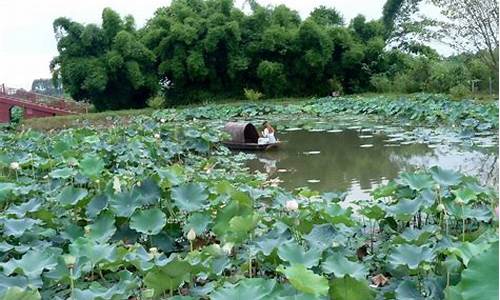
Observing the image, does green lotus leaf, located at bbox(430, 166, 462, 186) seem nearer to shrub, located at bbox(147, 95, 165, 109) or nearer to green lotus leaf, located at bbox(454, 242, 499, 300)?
green lotus leaf, located at bbox(454, 242, 499, 300)

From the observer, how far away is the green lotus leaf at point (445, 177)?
10.3 feet

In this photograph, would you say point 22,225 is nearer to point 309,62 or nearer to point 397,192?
point 397,192

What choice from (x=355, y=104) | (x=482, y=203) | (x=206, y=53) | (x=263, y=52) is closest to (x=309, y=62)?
(x=263, y=52)

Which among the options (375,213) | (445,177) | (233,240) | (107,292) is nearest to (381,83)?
(445,177)

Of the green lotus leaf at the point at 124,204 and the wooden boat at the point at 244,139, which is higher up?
the green lotus leaf at the point at 124,204

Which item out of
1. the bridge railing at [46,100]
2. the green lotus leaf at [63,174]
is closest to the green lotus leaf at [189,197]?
the green lotus leaf at [63,174]

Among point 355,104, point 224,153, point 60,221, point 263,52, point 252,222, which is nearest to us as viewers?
point 252,222

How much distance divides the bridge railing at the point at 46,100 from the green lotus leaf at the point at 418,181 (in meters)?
19.7

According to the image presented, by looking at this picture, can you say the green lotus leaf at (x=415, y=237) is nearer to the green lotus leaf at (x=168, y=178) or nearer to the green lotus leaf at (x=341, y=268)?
the green lotus leaf at (x=341, y=268)

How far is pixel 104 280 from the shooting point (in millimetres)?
2518

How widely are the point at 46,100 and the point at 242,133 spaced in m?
14.7

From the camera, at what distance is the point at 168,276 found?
2.00m

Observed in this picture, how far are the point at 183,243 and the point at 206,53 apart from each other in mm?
18775

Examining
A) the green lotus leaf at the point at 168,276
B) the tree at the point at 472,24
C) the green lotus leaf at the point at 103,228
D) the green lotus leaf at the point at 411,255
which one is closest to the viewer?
the green lotus leaf at the point at 168,276
